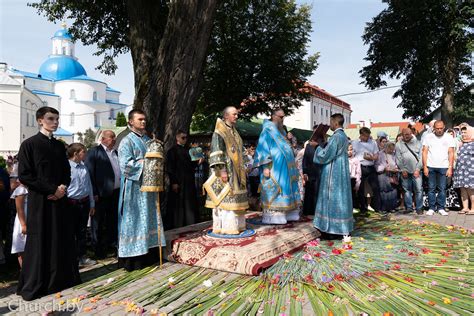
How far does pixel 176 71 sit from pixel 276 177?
300 centimetres

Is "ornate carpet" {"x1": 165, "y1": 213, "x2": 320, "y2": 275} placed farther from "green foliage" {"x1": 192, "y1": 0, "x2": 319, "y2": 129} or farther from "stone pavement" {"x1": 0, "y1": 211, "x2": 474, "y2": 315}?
"green foliage" {"x1": 192, "y1": 0, "x2": 319, "y2": 129}

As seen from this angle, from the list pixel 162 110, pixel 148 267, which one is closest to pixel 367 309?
pixel 148 267

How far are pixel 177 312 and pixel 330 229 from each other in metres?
3.10

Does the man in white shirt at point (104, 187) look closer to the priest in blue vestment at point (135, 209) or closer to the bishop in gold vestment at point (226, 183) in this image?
the priest in blue vestment at point (135, 209)

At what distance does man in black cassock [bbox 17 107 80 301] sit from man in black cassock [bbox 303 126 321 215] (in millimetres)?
5153

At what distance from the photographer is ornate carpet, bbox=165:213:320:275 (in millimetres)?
4828

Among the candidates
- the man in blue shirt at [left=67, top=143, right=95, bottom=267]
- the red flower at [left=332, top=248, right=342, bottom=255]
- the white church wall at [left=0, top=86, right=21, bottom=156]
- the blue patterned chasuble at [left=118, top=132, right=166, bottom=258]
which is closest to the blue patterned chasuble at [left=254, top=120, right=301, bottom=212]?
the red flower at [left=332, top=248, right=342, bottom=255]

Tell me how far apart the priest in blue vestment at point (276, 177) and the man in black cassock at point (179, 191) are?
1.46 meters

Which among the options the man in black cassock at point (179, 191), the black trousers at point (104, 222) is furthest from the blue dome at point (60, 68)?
the black trousers at point (104, 222)

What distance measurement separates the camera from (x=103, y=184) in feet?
19.8

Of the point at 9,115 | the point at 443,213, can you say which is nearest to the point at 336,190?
the point at 443,213

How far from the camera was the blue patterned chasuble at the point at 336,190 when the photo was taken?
5.93m

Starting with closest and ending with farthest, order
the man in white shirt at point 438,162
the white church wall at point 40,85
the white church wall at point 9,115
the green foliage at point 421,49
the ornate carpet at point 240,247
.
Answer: the ornate carpet at point 240,247, the man in white shirt at point 438,162, the green foliage at point 421,49, the white church wall at point 9,115, the white church wall at point 40,85

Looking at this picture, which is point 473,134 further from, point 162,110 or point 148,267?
point 148,267
